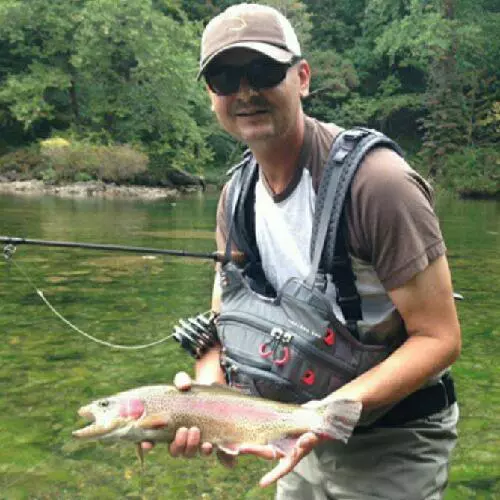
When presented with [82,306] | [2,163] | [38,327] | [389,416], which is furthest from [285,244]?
[2,163]

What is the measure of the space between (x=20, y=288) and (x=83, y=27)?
92.3 feet

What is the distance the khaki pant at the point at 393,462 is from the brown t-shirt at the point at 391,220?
1.71ft

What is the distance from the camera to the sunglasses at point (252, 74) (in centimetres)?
222

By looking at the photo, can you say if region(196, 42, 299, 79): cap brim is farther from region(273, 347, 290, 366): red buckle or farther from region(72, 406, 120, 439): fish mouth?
region(72, 406, 120, 439): fish mouth

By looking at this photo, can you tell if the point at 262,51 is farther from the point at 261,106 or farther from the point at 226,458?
the point at 226,458

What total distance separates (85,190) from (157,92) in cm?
737

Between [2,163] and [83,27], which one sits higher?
[83,27]

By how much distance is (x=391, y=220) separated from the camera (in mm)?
1954

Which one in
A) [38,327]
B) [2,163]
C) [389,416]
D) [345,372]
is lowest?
[2,163]

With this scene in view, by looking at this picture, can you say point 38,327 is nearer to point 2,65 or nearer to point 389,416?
point 389,416

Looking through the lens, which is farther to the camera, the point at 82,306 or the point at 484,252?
the point at 484,252

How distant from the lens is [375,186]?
1.97 m

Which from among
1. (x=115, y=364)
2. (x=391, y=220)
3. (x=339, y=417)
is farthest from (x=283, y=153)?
(x=115, y=364)

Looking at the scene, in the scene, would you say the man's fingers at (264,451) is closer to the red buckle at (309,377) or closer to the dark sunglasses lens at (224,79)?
the red buckle at (309,377)
